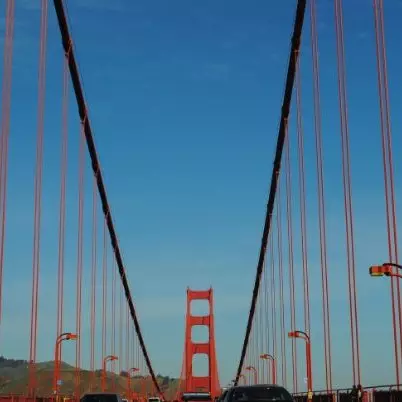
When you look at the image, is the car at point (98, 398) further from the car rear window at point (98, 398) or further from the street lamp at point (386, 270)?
the street lamp at point (386, 270)

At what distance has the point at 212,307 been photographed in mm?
108125

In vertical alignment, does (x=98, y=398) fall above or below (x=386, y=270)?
below

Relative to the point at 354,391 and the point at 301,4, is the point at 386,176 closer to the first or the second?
the point at 354,391

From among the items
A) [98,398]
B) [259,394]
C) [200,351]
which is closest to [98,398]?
[98,398]

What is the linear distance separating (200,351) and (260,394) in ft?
296

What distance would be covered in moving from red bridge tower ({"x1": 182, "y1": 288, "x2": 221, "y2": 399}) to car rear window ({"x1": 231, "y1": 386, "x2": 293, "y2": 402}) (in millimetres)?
81113

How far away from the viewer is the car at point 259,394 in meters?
17.4

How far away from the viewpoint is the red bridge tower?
100 m

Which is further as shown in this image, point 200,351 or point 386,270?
point 200,351

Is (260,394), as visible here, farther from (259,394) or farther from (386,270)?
(386,270)

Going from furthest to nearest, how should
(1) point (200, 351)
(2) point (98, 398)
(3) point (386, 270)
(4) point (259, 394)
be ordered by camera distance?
(1) point (200, 351), (2) point (98, 398), (3) point (386, 270), (4) point (259, 394)

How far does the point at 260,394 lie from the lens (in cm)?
1753

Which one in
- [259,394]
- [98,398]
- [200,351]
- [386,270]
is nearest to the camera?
[259,394]

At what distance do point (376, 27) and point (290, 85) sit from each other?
20602 mm
